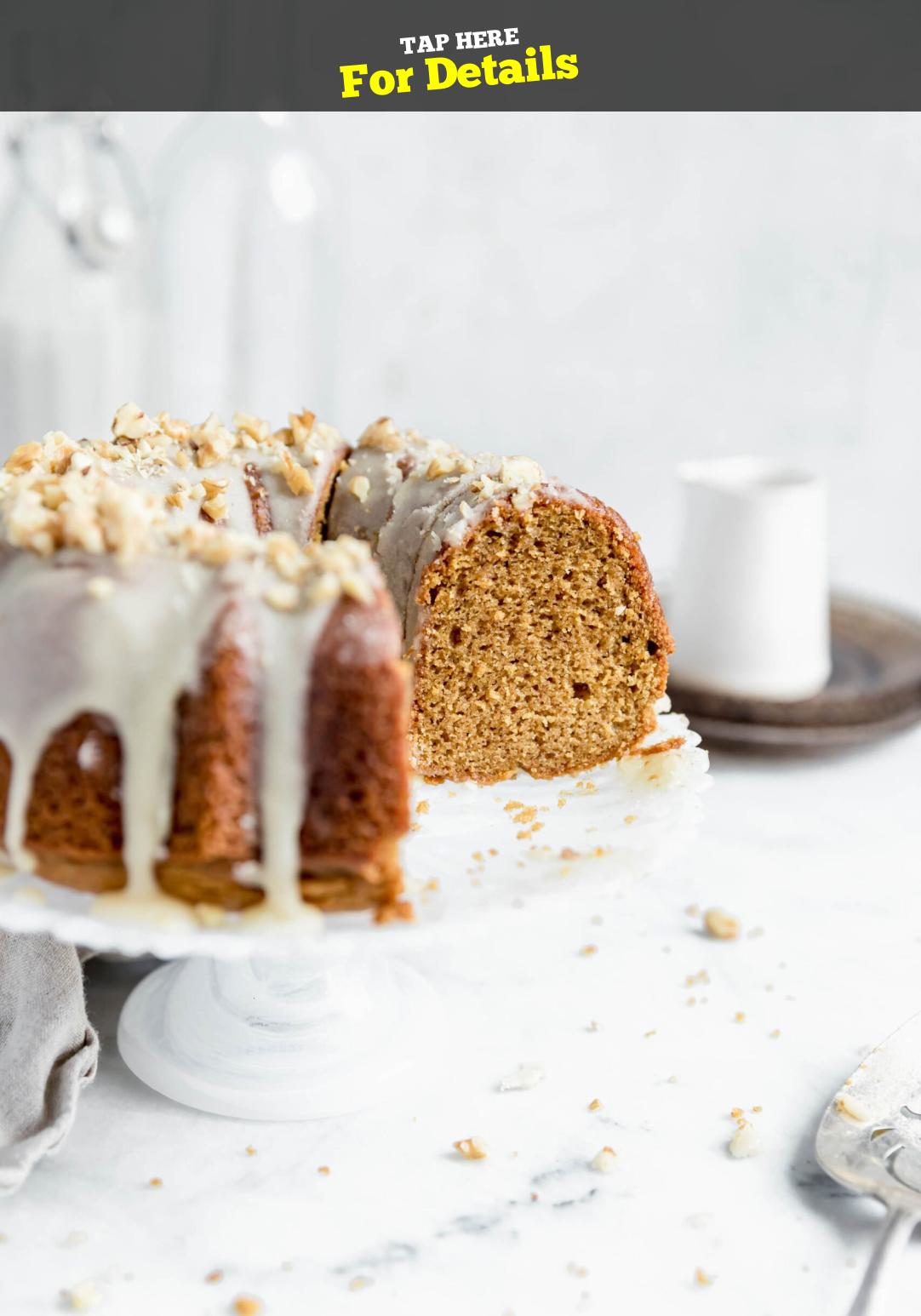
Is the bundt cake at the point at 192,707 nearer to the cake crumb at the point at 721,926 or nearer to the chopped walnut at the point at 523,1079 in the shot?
the chopped walnut at the point at 523,1079

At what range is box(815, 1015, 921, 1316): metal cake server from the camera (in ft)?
4.26

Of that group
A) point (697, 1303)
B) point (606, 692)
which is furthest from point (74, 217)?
point (697, 1303)

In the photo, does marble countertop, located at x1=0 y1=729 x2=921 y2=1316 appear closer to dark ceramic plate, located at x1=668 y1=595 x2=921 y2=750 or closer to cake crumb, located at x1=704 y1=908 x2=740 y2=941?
cake crumb, located at x1=704 y1=908 x2=740 y2=941

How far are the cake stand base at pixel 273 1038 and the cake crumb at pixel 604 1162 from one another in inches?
9.5

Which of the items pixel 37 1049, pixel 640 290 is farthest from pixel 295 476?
pixel 640 290

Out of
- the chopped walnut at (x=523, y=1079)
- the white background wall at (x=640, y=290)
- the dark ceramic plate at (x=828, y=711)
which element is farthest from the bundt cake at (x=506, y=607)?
the white background wall at (x=640, y=290)

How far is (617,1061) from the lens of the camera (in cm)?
165

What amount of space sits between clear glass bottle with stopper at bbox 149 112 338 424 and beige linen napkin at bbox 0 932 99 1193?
5.61 ft

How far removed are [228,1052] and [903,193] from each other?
8.15 feet

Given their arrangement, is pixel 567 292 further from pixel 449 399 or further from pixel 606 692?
pixel 606 692

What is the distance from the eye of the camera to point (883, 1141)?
57.2 inches

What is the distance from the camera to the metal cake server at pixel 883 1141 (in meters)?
1.30
